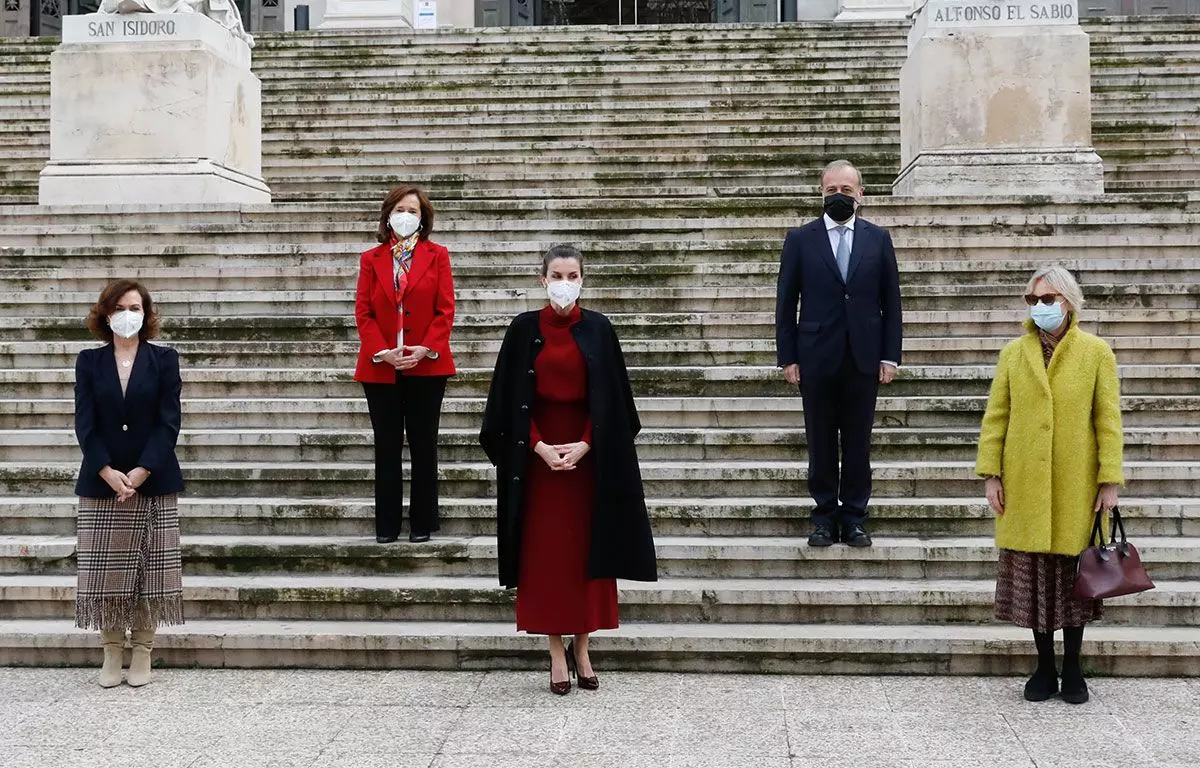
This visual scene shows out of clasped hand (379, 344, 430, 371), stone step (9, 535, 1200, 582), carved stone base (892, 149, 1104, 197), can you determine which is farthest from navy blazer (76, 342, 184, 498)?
carved stone base (892, 149, 1104, 197)

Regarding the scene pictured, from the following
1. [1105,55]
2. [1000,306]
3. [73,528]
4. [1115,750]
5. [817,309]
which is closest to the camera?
[1115,750]

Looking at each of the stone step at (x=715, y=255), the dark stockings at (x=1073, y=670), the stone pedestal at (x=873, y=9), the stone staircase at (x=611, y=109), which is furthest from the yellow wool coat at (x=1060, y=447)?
the stone pedestal at (x=873, y=9)

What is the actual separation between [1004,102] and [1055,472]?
686 cm

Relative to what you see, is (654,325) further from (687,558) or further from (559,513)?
(559,513)

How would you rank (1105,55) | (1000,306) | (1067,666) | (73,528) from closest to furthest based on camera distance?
(1067,666), (73,528), (1000,306), (1105,55)

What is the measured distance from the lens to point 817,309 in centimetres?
623

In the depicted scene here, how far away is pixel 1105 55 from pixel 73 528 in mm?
11890

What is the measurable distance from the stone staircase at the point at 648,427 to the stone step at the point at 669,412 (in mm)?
16

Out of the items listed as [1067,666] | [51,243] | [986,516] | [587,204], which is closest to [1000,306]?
[986,516]

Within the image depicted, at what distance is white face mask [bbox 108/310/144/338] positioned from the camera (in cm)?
539

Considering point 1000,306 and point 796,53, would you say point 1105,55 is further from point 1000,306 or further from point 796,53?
point 1000,306

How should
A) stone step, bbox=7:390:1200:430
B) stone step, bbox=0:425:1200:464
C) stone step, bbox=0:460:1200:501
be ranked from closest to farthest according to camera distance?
stone step, bbox=0:460:1200:501 → stone step, bbox=0:425:1200:464 → stone step, bbox=7:390:1200:430

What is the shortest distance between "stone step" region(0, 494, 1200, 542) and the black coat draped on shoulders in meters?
1.31

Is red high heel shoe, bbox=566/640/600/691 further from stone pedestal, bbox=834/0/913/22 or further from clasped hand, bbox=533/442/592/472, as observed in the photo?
stone pedestal, bbox=834/0/913/22
